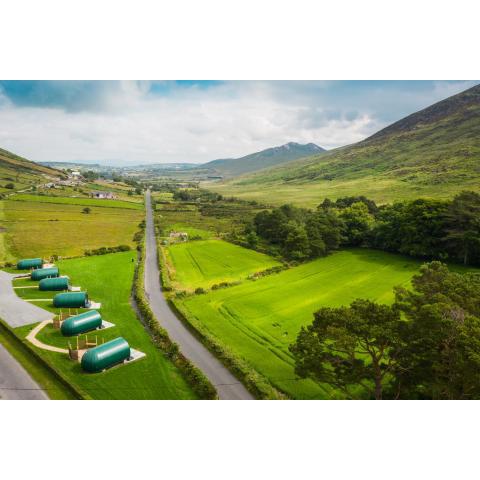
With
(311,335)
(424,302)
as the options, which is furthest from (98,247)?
(424,302)

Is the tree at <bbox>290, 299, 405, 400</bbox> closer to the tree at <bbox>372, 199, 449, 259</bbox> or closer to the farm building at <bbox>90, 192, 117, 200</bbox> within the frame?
the tree at <bbox>372, 199, 449, 259</bbox>

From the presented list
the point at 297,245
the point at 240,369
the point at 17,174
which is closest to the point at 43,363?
the point at 240,369

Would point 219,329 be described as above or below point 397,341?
below

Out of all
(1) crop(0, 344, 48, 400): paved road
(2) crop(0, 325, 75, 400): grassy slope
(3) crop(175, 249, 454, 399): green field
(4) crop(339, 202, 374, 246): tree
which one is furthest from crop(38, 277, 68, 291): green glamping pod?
(4) crop(339, 202, 374, 246): tree

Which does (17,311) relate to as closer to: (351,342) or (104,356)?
(104,356)
